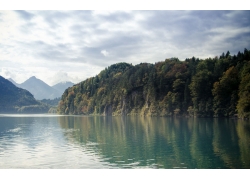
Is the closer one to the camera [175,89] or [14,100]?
[175,89]

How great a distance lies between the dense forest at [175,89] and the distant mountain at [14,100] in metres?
45.6

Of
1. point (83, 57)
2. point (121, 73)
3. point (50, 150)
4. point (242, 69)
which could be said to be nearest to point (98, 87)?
point (121, 73)

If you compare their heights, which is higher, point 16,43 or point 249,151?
point 16,43

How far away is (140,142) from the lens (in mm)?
20766

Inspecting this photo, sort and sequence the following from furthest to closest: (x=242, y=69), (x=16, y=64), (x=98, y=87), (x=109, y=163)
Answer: (x=98, y=87)
(x=242, y=69)
(x=16, y=64)
(x=109, y=163)

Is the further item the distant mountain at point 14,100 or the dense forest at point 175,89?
the distant mountain at point 14,100

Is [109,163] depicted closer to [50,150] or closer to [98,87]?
[50,150]

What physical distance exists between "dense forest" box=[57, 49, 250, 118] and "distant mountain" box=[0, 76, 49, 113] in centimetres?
4562

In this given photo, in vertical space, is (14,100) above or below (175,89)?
above

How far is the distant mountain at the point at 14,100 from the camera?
124 m

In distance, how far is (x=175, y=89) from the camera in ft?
182

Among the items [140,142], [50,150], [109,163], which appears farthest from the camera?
[140,142]

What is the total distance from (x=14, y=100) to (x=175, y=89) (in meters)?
103
